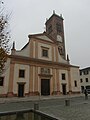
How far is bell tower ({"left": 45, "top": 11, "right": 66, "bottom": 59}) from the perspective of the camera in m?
39.3

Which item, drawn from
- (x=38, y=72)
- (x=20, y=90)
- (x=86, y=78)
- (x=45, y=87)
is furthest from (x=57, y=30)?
(x=20, y=90)

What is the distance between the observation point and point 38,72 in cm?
2539

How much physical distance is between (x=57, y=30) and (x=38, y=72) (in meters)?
20.7

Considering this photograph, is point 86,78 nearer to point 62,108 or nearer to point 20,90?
point 20,90

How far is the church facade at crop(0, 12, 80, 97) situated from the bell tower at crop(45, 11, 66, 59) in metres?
9.20

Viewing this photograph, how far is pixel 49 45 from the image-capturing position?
29.3 metres

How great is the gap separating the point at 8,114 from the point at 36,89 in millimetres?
15490

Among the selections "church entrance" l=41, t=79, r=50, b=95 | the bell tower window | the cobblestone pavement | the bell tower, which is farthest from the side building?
the cobblestone pavement

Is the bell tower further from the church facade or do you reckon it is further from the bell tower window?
the church facade

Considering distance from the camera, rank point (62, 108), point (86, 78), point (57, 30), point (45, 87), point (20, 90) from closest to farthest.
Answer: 1. point (62, 108)
2. point (20, 90)
3. point (45, 87)
4. point (57, 30)
5. point (86, 78)

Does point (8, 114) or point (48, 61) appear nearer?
point (8, 114)

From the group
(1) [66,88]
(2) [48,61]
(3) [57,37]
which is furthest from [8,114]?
(3) [57,37]

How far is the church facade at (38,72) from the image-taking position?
22.1m

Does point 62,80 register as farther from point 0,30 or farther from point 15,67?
point 0,30
